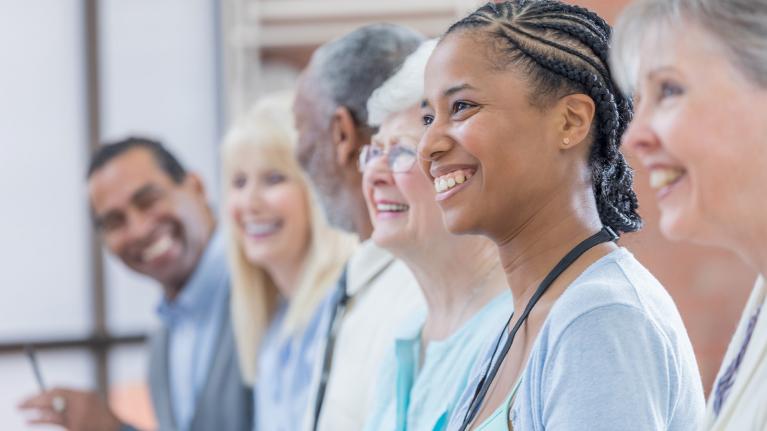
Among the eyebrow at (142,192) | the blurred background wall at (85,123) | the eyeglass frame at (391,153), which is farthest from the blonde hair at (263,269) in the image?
the blurred background wall at (85,123)

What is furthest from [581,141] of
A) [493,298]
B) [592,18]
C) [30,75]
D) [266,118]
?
[30,75]

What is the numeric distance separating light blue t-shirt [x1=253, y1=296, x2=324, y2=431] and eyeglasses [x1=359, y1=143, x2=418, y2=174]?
68 cm

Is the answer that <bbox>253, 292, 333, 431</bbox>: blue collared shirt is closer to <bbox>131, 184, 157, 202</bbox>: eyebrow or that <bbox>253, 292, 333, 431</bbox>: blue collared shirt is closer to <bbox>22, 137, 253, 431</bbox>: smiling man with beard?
<bbox>22, 137, 253, 431</bbox>: smiling man with beard

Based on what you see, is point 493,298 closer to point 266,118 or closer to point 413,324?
point 413,324

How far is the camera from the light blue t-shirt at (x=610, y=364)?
111 cm

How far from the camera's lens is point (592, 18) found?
132 cm

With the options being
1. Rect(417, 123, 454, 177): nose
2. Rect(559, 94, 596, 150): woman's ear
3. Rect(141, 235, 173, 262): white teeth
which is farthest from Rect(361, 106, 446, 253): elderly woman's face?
Rect(141, 235, 173, 262): white teeth

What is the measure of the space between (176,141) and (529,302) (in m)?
3.97

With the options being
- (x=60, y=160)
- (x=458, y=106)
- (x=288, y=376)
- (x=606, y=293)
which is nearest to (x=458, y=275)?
(x=458, y=106)

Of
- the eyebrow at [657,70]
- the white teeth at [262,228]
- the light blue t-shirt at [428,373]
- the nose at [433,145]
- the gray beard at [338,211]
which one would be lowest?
the white teeth at [262,228]

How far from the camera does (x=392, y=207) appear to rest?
5.74 ft

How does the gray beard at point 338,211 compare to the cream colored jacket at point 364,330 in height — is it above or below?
above

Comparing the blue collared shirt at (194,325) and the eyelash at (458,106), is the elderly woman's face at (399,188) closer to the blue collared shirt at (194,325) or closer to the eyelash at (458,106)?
→ the eyelash at (458,106)

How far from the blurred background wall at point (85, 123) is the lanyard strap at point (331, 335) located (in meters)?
2.35
